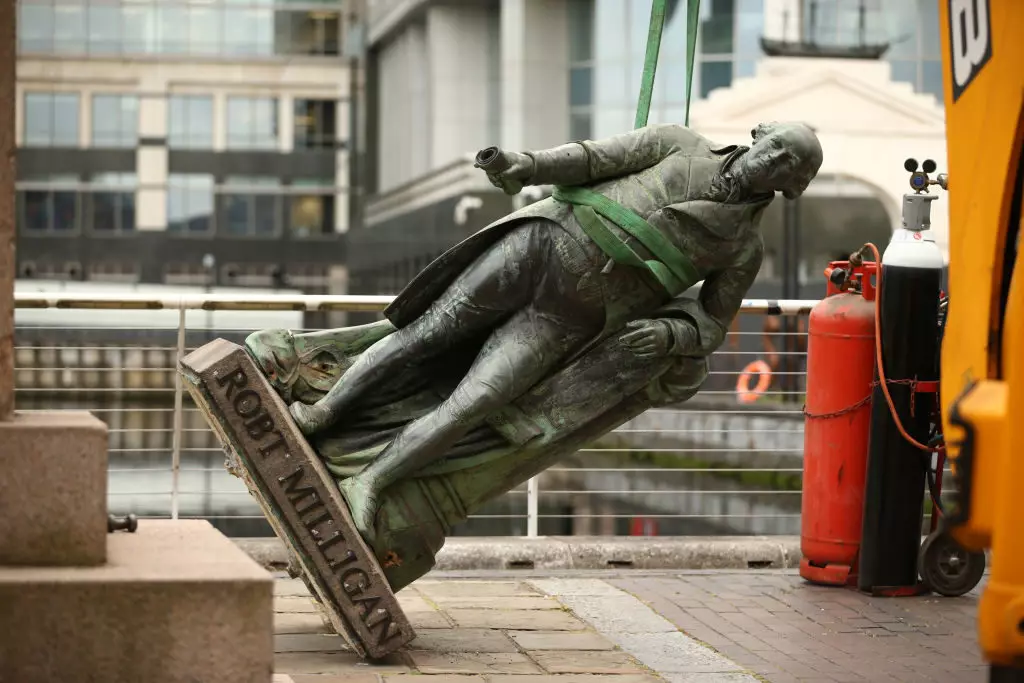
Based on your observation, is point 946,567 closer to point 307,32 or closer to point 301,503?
point 301,503

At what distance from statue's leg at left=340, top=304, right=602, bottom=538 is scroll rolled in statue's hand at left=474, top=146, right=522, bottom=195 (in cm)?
60

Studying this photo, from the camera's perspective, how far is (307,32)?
5278 centimetres

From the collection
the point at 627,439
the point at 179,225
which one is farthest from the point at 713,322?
the point at 179,225

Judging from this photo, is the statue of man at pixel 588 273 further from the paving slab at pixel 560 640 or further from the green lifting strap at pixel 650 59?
the paving slab at pixel 560 640

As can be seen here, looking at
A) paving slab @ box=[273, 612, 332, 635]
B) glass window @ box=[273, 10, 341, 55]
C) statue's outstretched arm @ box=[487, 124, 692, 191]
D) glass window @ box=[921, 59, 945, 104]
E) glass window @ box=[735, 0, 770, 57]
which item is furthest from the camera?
glass window @ box=[273, 10, 341, 55]

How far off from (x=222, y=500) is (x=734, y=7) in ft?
57.4

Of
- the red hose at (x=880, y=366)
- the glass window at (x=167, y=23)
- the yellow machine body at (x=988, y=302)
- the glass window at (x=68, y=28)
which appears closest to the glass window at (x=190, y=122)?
the glass window at (x=167, y=23)

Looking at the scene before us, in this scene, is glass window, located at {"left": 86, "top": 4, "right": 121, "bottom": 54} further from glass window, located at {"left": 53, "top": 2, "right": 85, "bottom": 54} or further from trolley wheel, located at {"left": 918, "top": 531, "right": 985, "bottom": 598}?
trolley wheel, located at {"left": 918, "top": 531, "right": 985, "bottom": 598}

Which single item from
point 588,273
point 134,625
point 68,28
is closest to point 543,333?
point 588,273

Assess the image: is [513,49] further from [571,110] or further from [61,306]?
[61,306]

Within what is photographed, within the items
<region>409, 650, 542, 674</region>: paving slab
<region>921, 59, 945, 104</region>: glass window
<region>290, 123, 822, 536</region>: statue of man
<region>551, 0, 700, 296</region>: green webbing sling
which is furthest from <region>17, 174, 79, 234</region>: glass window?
<region>551, 0, 700, 296</region>: green webbing sling

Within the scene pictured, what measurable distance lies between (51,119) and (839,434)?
47.1 m

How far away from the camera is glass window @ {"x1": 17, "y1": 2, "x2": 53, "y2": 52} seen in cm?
5141

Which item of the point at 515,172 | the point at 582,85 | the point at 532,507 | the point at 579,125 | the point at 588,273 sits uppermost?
the point at 582,85
